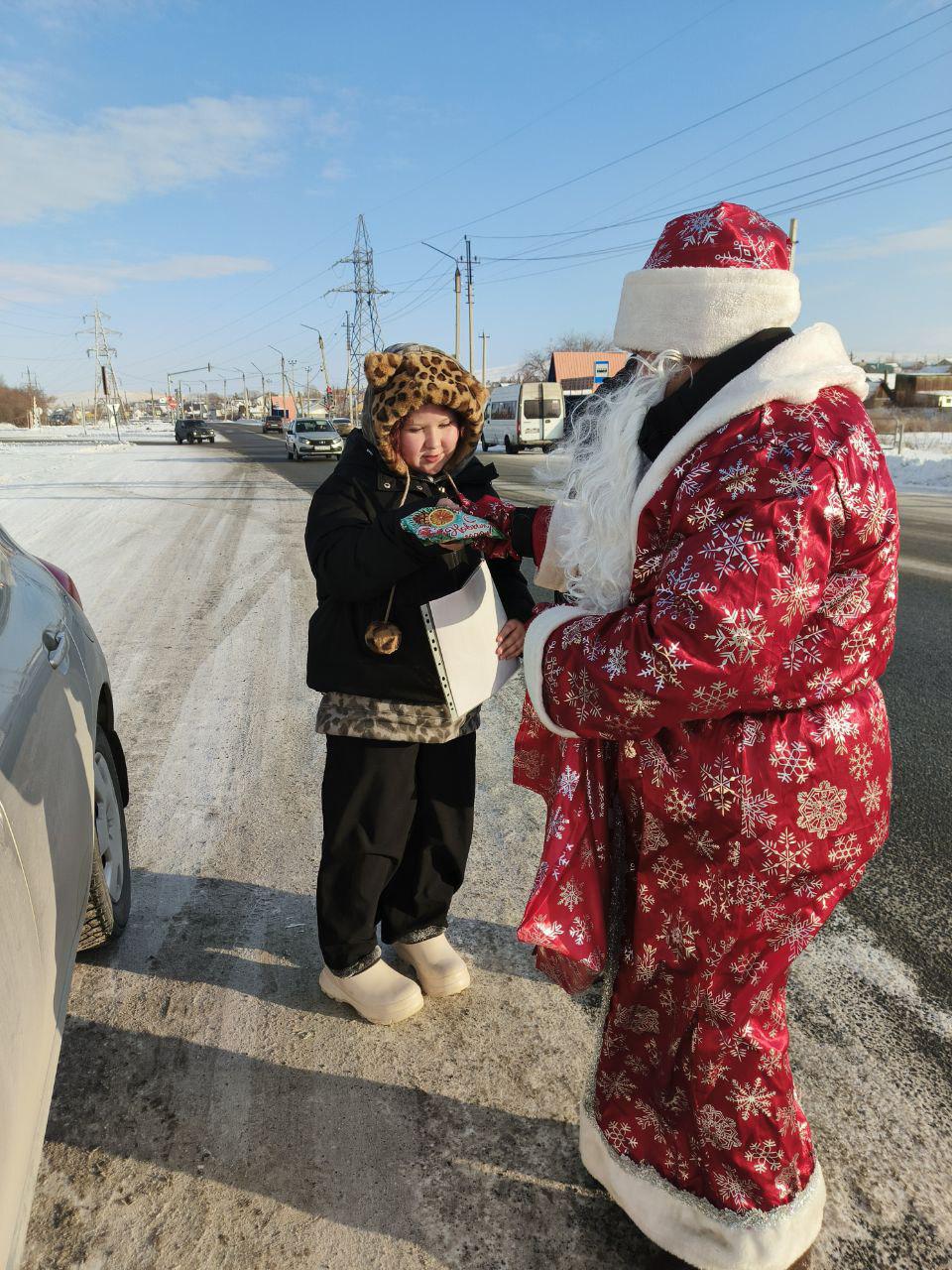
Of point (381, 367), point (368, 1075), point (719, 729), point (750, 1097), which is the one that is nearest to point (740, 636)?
point (719, 729)

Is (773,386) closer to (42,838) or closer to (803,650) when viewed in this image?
(803,650)

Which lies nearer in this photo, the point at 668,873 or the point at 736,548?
the point at 736,548

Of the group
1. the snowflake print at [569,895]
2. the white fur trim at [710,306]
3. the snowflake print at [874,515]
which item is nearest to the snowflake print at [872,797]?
the snowflake print at [874,515]

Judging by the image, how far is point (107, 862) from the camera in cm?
279

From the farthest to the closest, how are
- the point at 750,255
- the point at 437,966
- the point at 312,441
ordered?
1. the point at 312,441
2. the point at 437,966
3. the point at 750,255

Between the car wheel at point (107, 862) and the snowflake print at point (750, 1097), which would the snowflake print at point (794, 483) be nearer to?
the snowflake print at point (750, 1097)

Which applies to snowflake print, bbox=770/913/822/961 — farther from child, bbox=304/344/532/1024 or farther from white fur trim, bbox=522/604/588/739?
child, bbox=304/344/532/1024

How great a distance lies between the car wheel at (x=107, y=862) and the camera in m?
2.57

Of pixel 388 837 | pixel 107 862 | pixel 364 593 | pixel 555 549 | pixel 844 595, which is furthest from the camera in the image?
pixel 107 862

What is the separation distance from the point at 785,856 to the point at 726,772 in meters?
0.17

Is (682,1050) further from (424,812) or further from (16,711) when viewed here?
(16,711)

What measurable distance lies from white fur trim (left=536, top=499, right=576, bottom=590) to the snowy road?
4.34 ft

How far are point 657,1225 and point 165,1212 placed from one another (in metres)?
1.04

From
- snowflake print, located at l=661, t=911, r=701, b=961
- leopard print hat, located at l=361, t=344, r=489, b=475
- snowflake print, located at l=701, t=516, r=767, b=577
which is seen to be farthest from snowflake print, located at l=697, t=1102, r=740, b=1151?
leopard print hat, located at l=361, t=344, r=489, b=475
